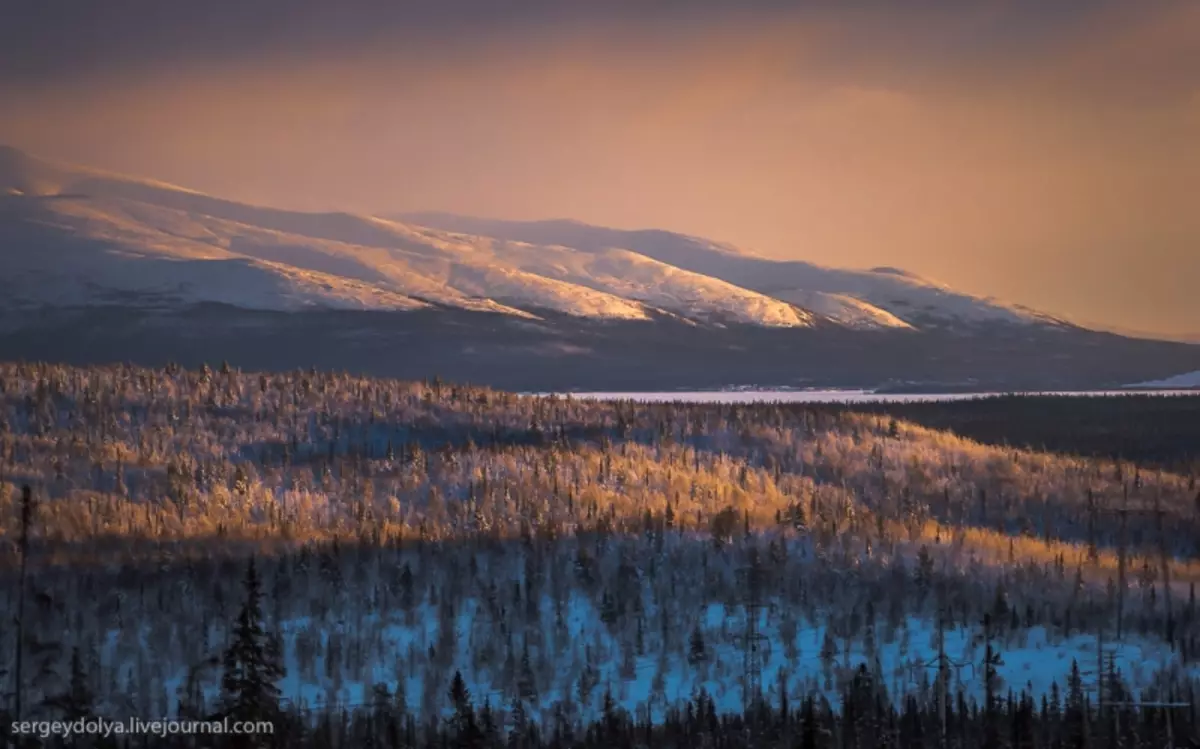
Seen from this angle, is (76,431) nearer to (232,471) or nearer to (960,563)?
(232,471)

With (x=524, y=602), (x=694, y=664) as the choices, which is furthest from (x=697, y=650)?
(x=524, y=602)

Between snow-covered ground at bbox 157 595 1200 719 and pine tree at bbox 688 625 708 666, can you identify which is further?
pine tree at bbox 688 625 708 666

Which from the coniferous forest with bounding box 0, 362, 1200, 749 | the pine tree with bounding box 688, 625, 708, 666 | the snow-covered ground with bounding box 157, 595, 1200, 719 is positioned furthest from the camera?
the pine tree with bounding box 688, 625, 708, 666

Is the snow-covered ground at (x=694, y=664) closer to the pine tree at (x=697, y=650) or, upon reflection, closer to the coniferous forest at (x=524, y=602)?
the coniferous forest at (x=524, y=602)

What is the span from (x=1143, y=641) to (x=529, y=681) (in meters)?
56.5

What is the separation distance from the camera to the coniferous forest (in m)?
122

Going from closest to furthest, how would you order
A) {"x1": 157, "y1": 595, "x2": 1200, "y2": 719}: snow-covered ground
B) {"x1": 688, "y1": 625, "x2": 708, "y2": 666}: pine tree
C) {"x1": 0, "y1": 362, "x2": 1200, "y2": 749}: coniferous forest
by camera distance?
{"x1": 0, "y1": 362, "x2": 1200, "y2": 749}: coniferous forest → {"x1": 157, "y1": 595, "x2": 1200, "y2": 719}: snow-covered ground → {"x1": 688, "y1": 625, "x2": 708, "y2": 666}: pine tree

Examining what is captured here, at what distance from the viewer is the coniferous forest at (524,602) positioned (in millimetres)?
121750

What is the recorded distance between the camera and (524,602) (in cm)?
15562

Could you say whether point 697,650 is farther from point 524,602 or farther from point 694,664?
point 524,602

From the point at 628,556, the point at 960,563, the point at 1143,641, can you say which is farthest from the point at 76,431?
the point at 1143,641

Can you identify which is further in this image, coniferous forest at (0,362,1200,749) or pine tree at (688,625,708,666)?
pine tree at (688,625,708,666)

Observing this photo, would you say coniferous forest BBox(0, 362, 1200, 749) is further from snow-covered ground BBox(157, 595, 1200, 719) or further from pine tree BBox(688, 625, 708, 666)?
pine tree BBox(688, 625, 708, 666)

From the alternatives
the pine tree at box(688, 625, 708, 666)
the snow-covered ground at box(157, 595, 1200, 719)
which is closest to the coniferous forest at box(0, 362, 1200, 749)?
the snow-covered ground at box(157, 595, 1200, 719)
